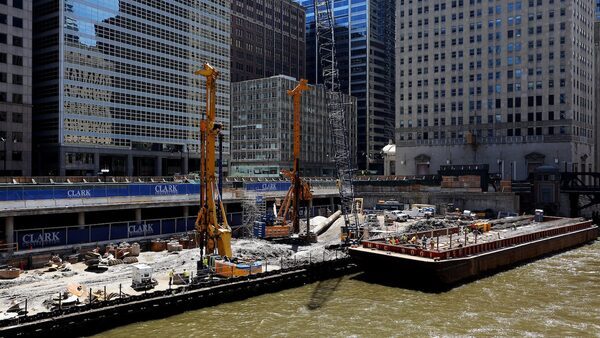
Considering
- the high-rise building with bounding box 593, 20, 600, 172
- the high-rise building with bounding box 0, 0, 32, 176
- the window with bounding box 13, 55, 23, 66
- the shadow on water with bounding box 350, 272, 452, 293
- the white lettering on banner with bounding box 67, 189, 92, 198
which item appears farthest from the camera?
the high-rise building with bounding box 593, 20, 600, 172

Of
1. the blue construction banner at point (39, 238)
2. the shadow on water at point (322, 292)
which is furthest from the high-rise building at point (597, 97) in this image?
the blue construction banner at point (39, 238)

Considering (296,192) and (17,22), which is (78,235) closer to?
(296,192)

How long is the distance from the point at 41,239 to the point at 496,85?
4193 inches

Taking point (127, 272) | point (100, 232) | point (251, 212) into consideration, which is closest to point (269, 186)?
point (251, 212)

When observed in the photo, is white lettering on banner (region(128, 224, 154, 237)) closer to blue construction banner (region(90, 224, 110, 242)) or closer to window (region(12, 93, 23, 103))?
blue construction banner (region(90, 224, 110, 242))

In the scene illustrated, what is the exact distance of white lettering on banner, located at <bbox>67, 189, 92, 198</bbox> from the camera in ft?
182


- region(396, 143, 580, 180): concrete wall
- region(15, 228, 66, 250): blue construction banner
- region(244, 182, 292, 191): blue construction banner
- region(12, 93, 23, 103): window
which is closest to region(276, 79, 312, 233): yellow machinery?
region(244, 182, 292, 191): blue construction banner

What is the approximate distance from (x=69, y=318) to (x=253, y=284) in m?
14.6

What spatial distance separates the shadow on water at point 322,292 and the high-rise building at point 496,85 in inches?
3397

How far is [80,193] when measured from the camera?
→ 56.2 m

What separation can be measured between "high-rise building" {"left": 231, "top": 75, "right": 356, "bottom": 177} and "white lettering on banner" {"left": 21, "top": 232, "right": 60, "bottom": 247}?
357 ft

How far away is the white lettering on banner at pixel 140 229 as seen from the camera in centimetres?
5928

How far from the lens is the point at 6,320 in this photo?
31.5 metres

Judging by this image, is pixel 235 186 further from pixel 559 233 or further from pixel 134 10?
pixel 134 10
